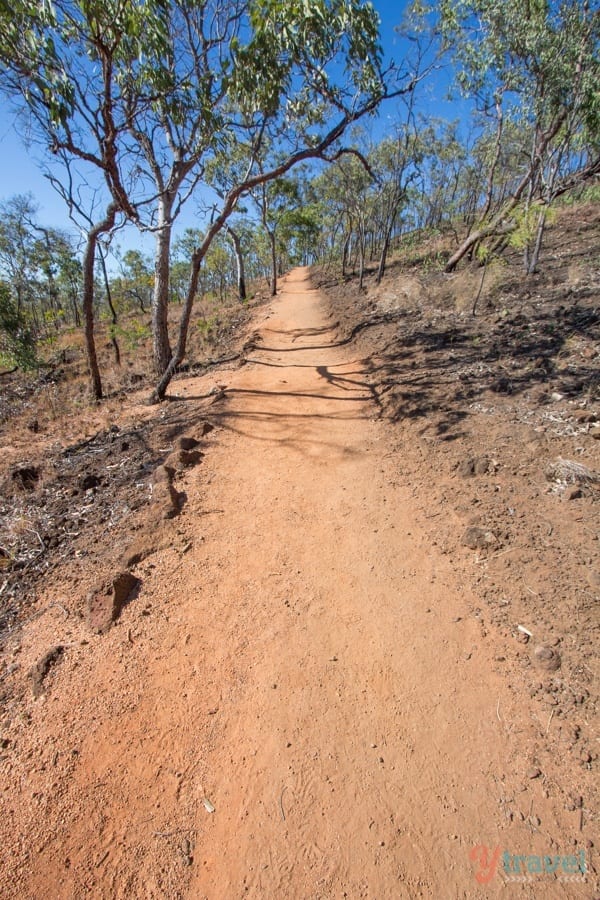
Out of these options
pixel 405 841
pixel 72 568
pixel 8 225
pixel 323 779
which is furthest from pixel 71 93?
pixel 8 225

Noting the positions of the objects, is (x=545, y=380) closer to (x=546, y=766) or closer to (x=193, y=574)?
(x=546, y=766)

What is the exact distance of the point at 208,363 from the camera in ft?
33.8

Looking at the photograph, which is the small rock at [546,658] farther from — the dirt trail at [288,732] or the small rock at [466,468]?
the small rock at [466,468]

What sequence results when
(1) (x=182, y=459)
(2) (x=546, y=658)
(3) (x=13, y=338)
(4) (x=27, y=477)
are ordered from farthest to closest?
(3) (x=13, y=338) < (4) (x=27, y=477) < (1) (x=182, y=459) < (2) (x=546, y=658)

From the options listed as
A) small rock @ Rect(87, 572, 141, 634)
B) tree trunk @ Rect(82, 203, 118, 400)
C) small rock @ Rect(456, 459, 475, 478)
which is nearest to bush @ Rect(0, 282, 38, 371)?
tree trunk @ Rect(82, 203, 118, 400)

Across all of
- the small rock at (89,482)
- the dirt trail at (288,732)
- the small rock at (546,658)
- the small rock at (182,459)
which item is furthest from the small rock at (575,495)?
the small rock at (89,482)

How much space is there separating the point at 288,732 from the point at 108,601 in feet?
5.43

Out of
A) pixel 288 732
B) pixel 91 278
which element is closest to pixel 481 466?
pixel 288 732

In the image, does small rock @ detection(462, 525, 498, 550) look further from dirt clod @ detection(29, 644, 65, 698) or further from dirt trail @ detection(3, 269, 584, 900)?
dirt clod @ detection(29, 644, 65, 698)

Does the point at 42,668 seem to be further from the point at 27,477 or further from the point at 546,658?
the point at 27,477

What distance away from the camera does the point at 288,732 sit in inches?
88.7

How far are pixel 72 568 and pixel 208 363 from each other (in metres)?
7.72

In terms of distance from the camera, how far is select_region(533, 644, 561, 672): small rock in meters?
2.41

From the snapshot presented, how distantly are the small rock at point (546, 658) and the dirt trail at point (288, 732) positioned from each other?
0.88 ft
